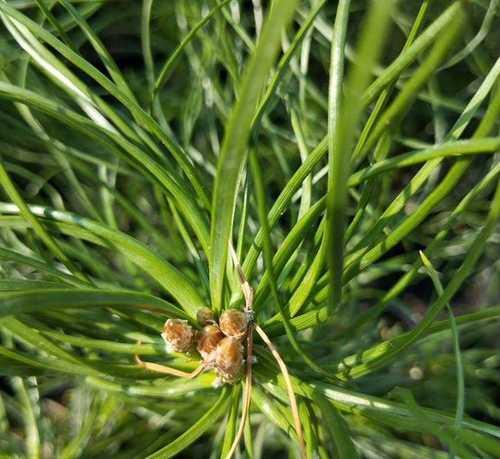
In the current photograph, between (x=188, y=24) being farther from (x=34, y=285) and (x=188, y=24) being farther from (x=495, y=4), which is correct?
(x=34, y=285)

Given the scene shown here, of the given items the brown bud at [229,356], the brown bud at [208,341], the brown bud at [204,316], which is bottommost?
the brown bud at [229,356]

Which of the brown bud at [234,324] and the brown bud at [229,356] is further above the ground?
the brown bud at [234,324]

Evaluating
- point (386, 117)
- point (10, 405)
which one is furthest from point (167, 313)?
point (10, 405)

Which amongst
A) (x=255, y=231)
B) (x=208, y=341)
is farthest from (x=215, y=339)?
(x=255, y=231)

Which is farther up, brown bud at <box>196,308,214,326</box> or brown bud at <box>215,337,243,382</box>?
brown bud at <box>196,308,214,326</box>

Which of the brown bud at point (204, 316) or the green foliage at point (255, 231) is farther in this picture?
the brown bud at point (204, 316)

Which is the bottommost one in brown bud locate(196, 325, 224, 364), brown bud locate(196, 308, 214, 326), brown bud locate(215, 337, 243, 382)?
brown bud locate(215, 337, 243, 382)

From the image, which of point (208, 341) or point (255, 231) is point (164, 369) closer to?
point (208, 341)
